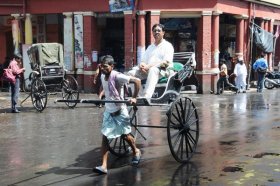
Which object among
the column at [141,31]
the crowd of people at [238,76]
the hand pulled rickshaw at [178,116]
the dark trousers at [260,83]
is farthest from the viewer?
the dark trousers at [260,83]

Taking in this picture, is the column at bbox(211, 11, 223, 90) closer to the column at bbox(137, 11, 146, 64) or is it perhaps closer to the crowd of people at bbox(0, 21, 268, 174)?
the column at bbox(137, 11, 146, 64)

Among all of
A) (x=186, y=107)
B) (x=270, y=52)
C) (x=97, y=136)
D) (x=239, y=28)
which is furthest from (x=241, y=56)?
(x=186, y=107)

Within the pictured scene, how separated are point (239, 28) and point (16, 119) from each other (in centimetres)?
1427

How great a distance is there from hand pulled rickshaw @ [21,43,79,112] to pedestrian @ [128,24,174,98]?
7336 millimetres

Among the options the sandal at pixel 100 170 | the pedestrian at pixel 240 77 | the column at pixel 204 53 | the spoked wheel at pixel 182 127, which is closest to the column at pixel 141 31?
the column at pixel 204 53

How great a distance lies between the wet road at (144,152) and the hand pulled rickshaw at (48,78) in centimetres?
85

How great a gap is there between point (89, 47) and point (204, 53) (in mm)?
→ 5216

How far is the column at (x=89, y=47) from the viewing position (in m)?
22.0

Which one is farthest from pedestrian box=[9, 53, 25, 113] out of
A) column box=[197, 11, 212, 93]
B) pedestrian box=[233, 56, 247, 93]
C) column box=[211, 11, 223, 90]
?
pedestrian box=[233, 56, 247, 93]

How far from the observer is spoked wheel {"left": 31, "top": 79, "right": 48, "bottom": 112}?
15188mm

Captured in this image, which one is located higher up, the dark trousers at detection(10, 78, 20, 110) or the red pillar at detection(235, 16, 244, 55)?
the red pillar at detection(235, 16, 244, 55)

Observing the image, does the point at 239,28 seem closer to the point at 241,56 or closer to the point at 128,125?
the point at 241,56

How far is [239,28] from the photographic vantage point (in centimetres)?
2439

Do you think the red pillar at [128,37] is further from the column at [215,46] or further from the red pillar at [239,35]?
the red pillar at [239,35]
